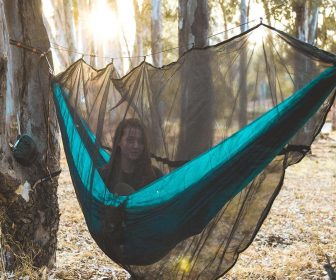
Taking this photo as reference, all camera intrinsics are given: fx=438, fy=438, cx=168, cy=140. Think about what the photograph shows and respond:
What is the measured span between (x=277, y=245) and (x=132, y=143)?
226 centimetres

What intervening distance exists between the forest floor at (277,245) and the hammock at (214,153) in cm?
96

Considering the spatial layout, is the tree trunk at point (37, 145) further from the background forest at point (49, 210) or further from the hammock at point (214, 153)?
the hammock at point (214, 153)

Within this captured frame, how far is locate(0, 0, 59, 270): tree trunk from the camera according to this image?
2799 mm

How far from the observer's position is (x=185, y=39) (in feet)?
18.0

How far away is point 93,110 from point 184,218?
109cm

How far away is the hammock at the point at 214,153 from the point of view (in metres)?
2.29

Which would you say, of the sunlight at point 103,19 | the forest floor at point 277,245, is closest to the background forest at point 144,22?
the sunlight at point 103,19

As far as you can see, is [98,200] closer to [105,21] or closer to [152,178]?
[152,178]

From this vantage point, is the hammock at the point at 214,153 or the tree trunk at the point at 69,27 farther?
the tree trunk at the point at 69,27

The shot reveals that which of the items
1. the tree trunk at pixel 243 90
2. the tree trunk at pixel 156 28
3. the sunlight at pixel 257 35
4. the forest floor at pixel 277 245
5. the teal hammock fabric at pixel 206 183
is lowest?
the forest floor at pixel 277 245

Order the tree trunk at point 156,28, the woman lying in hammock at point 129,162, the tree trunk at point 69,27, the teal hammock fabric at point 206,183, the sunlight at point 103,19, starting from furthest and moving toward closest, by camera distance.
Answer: the sunlight at point 103,19, the tree trunk at point 69,27, the tree trunk at point 156,28, the woman lying in hammock at point 129,162, the teal hammock fabric at point 206,183

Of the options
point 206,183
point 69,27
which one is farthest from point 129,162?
point 69,27

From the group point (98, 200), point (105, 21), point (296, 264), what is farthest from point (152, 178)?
point (105, 21)

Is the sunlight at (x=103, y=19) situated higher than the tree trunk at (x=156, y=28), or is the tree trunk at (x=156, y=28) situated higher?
the sunlight at (x=103, y=19)
